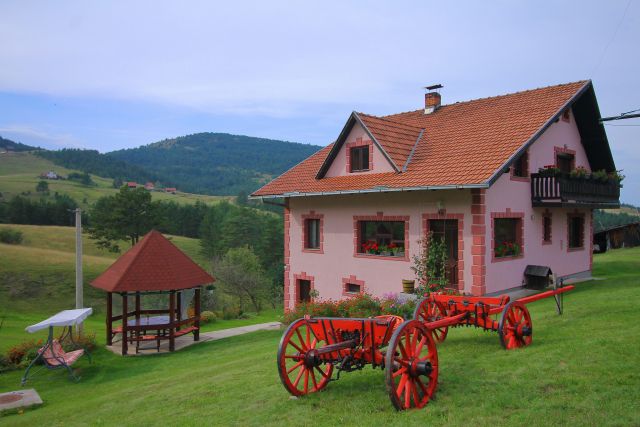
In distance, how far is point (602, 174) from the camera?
18.0 m

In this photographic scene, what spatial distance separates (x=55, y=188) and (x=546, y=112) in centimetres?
10192

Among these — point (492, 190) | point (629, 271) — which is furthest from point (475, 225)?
point (629, 271)

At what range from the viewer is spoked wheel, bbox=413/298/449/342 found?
8547mm

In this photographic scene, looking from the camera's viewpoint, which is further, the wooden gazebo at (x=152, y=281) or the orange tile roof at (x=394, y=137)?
the orange tile roof at (x=394, y=137)

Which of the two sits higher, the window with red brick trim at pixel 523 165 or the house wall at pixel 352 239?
the window with red brick trim at pixel 523 165

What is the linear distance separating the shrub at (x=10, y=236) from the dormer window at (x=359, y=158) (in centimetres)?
5078

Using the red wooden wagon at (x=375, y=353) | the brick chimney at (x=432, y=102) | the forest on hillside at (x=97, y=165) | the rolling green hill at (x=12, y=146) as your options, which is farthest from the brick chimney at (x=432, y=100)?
the rolling green hill at (x=12, y=146)

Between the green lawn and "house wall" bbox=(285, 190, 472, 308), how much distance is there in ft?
15.2

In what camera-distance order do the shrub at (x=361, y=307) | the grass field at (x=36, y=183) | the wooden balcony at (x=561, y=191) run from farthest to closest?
the grass field at (x=36, y=183) < the wooden balcony at (x=561, y=191) < the shrub at (x=361, y=307)

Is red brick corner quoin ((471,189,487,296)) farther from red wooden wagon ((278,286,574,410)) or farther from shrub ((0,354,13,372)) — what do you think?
shrub ((0,354,13,372))

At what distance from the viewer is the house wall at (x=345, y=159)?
16944 millimetres

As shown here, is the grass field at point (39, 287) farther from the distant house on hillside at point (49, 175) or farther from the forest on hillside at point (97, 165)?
the forest on hillside at point (97, 165)

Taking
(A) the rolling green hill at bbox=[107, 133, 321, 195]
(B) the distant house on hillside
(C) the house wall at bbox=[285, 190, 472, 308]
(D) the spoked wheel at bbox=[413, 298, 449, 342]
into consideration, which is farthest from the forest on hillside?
(D) the spoked wheel at bbox=[413, 298, 449, 342]

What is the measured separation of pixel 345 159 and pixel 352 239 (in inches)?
118
